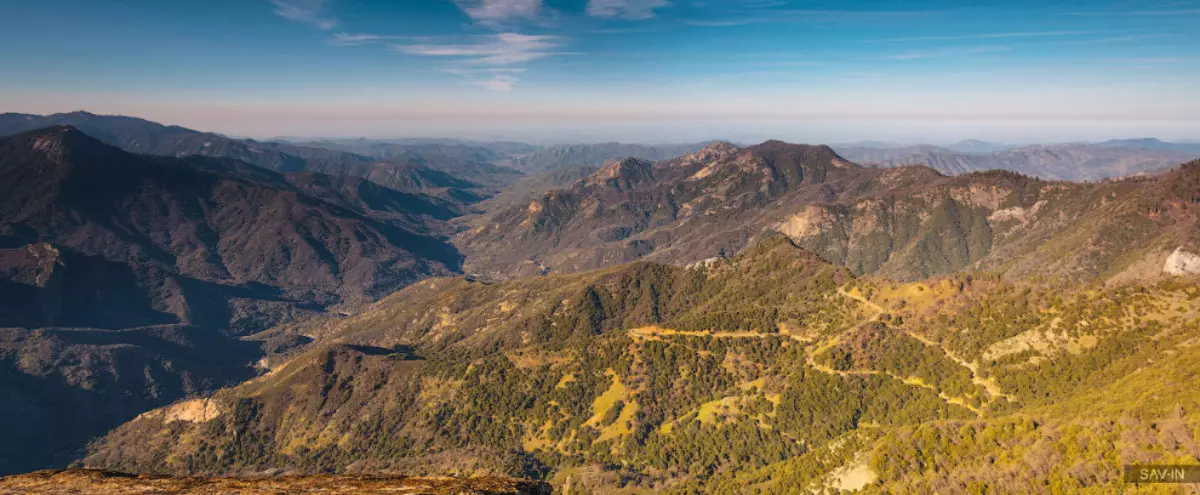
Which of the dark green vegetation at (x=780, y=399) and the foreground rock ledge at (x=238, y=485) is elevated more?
the foreground rock ledge at (x=238, y=485)

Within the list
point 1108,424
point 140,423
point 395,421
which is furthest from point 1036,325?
point 140,423

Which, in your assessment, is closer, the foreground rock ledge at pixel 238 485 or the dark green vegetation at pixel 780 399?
the foreground rock ledge at pixel 238 485

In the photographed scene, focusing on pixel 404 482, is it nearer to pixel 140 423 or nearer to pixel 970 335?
pixel 970 335

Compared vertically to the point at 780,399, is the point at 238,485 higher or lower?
higher

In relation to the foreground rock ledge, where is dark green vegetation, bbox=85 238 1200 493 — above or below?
below
